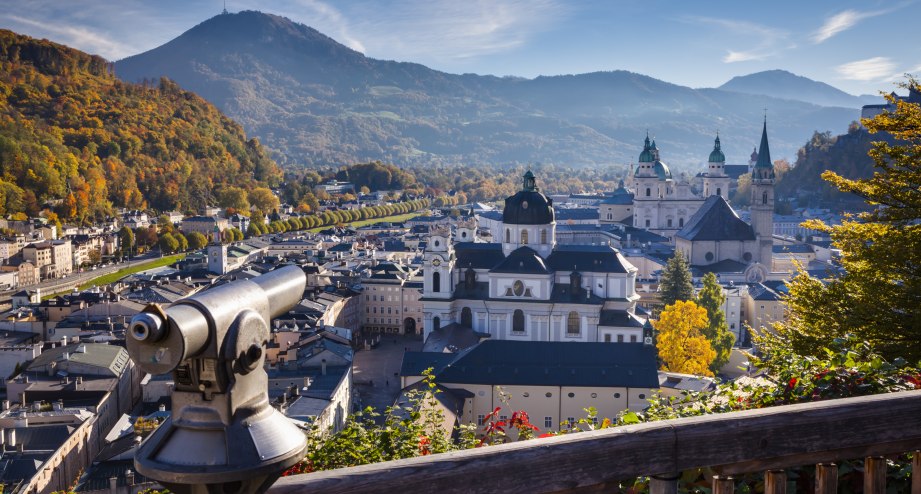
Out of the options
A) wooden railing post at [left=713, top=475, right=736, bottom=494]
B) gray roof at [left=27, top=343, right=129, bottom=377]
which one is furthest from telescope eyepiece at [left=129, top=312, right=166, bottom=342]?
gray roof at [left=27, top=343, right=129, bottom=377]

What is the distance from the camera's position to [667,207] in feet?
202

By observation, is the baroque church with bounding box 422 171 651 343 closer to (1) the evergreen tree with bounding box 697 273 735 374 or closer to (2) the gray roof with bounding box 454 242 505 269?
(2) the gray roof with bounding box 454 242 505 269

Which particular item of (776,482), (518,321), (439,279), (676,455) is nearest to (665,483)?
(676,455)

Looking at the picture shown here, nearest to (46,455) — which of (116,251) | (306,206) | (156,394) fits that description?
(156,394)

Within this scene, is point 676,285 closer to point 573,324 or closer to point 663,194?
point 573,324

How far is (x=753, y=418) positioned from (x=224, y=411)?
1.60 m

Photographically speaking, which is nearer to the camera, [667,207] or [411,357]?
[411,357]

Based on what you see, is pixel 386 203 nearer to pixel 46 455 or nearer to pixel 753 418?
pixel 46 455

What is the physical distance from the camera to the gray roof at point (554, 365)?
24.0m

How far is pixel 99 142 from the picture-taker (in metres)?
85.4

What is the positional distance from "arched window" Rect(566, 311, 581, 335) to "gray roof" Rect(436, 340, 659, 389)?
655 centimetres

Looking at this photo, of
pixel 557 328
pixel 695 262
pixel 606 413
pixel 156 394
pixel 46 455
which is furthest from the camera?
pixel 695 262

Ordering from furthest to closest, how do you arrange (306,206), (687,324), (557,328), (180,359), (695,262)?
(306,206), (695,262), (557,328), (687,324), (180,359)

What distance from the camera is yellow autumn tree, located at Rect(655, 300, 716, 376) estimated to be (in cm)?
2758
